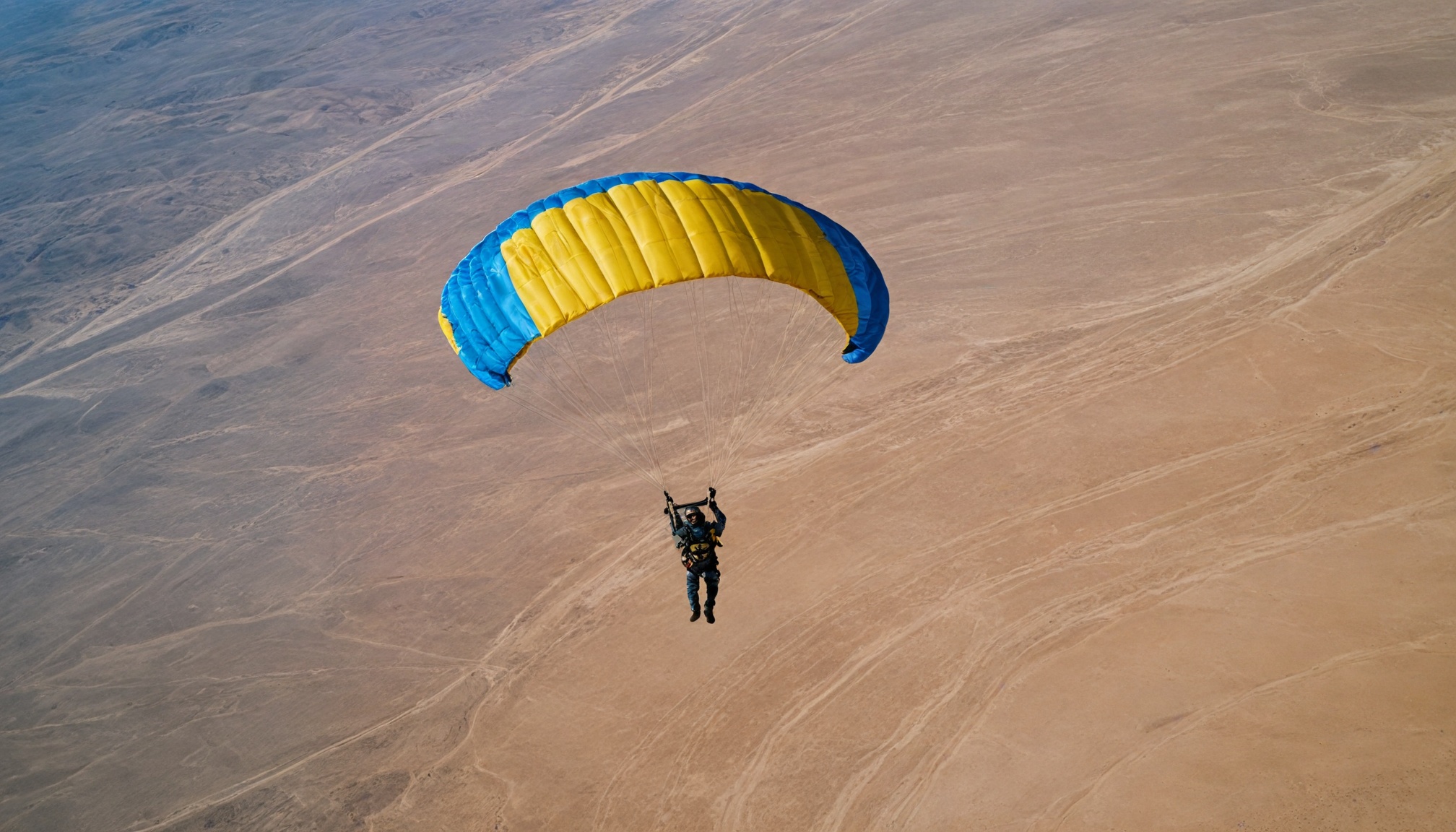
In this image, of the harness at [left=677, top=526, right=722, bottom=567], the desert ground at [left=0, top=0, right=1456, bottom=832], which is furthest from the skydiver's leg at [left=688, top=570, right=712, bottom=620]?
the desert ground at [left=0, top=0, right=1456, bottom=832]

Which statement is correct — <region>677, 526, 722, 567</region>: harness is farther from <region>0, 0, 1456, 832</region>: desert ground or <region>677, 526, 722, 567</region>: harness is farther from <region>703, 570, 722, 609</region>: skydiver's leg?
<region>0, 0, 1456, 832</region>: desert ground

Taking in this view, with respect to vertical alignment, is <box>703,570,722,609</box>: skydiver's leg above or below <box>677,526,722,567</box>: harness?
below

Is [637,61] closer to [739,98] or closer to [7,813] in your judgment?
[739,98]

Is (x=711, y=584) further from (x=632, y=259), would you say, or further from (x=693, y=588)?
(x=632, y=259)

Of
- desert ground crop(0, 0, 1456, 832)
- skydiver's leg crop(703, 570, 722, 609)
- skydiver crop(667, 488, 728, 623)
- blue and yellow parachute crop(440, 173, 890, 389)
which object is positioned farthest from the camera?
desert ground crop(0, 0, 1456, 832)

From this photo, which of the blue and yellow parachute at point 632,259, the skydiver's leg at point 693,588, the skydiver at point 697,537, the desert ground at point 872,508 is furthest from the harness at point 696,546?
the desert ground at point 872,508

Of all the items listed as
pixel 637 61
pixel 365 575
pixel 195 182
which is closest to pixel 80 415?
pixel 365 575

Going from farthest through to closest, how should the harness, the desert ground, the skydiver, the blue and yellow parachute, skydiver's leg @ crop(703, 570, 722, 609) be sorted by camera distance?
the desert ground → skydiver's leg @ crop(703, 570, 722, 609) → the harness → the skydiver → the blue and yellow parachute
